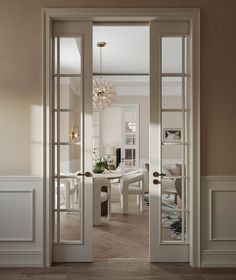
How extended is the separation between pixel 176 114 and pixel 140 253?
1.78 meters

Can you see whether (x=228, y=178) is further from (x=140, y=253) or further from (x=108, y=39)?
(x=108, y=39)

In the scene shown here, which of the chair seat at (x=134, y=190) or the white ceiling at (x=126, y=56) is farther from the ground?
the white ceiling at (x=126, y=56)

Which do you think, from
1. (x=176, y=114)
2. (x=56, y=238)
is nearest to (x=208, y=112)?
(x=176, y=114)

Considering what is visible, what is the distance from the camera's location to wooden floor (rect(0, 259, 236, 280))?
312 centimetres

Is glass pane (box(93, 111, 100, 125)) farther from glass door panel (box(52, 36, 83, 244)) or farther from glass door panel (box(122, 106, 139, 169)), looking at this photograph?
glass door panel (box(52, 36, 83, 244))

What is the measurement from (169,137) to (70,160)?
46.9 inches

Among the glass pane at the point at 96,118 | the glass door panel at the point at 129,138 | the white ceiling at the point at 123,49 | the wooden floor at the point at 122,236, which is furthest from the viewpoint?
the glass pane at the point at 96,118

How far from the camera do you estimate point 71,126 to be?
361 cm

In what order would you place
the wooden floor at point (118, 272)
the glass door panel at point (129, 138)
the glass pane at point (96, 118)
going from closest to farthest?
the wooden floor at point (118, 272), the glass door panel at point (129, 138), the glass pane at point (96, 118)

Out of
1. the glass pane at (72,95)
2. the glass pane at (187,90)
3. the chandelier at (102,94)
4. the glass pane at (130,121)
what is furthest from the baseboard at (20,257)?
the glass pane at (130,121)

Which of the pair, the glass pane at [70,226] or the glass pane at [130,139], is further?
the glass pane at [130,139]

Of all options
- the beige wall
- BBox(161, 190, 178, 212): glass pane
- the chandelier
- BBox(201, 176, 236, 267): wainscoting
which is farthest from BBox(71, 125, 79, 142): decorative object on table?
the chandelier

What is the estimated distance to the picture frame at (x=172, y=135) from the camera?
3549 mm

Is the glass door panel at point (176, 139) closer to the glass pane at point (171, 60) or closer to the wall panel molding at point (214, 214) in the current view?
the glass pane at point (171, 60)
